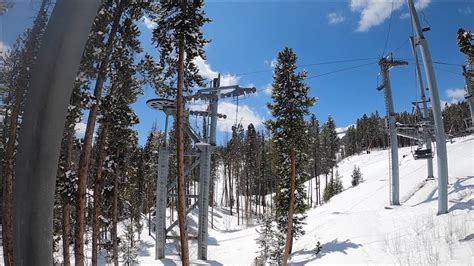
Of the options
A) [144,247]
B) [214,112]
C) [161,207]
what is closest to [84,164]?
[161,207]

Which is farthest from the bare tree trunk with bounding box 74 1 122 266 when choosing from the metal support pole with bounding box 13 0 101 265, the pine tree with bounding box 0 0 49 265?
the metal support pole with bounding box 13 0 101 265

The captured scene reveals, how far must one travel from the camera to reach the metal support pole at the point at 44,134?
1.83 meters

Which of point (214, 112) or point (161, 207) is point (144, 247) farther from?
point (214, 112)

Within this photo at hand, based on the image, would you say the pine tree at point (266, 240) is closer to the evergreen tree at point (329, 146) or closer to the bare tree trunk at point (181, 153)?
the bare tree trunk at point (181, 153)

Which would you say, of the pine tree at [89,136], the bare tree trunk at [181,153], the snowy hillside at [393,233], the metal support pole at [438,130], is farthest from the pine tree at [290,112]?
the pine tree at [89,136]

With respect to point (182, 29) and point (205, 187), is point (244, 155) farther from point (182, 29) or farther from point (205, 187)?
point (182, 29)

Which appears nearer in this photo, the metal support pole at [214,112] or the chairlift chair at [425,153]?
the chairlift chair at [425,153]

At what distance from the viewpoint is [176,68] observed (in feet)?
40.7

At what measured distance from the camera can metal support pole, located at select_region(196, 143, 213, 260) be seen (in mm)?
22547

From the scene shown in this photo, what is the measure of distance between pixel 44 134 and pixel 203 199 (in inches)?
870

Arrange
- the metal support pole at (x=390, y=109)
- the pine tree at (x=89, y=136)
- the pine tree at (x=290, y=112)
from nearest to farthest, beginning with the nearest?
the pine tree at (x=89, y=136), the pine tree at (x=290, y=112), the metal support pole at (x=390, y=109)

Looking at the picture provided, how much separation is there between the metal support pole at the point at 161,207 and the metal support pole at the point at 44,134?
22.3 m

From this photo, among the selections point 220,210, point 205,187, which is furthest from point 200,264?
point 220,210

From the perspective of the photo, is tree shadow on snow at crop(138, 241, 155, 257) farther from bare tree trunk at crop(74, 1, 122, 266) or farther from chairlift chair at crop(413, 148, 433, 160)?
chairlift chair at crop(413, 148, 433, 160)
